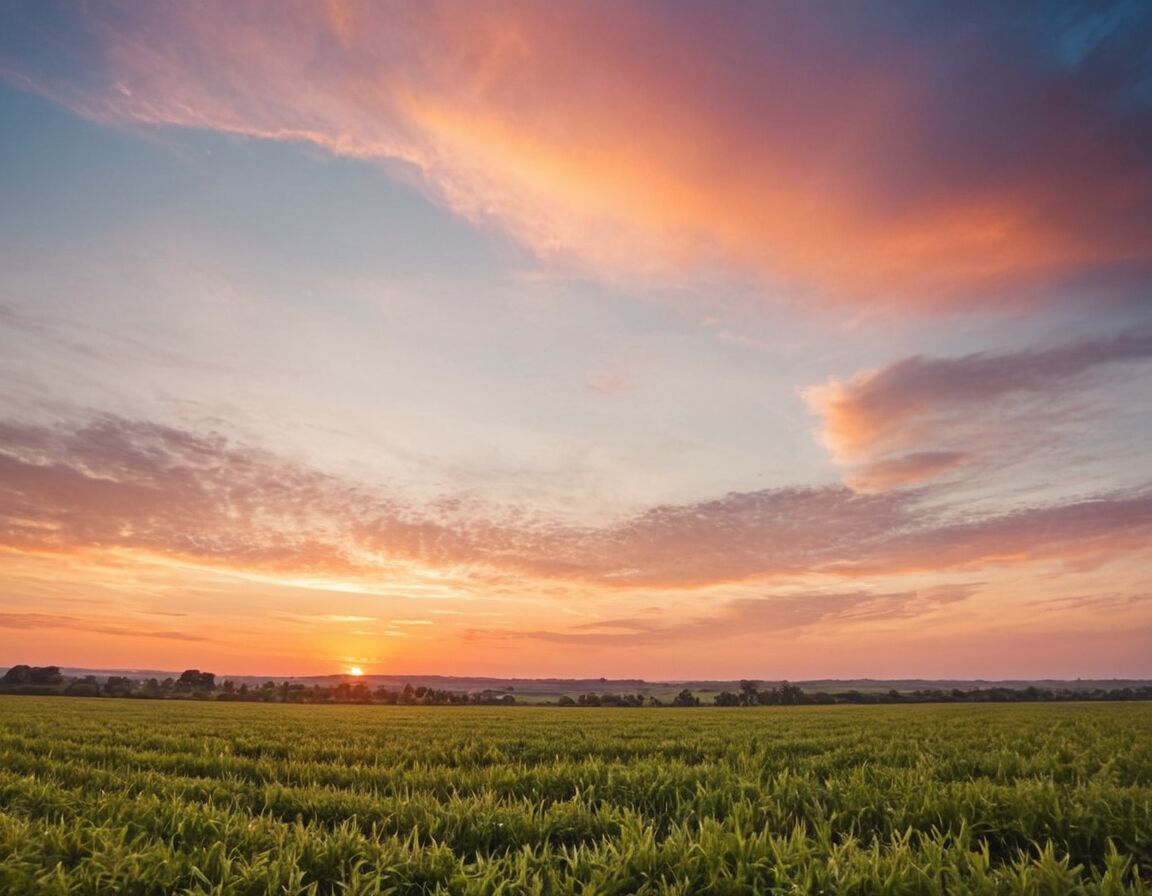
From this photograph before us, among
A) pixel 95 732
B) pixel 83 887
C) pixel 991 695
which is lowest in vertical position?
pixel 991 695

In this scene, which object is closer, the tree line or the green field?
the green field

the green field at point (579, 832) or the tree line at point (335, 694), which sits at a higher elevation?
the green field at point (579, 832)

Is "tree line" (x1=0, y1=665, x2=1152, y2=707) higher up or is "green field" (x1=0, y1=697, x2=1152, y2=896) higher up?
"green field" (x1=0, y1=697, x2=1152, y2=896)

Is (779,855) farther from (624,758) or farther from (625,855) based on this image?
(624,758)

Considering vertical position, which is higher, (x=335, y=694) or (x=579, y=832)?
(x=579, y=832)

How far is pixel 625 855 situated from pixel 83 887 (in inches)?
159

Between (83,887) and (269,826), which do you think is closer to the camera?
(83,887)

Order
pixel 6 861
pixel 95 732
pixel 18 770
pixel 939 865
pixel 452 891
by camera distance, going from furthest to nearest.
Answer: pixel 95 732, pixel 18 770, pixel 6 861, pixel 452 891, pixel 939 865

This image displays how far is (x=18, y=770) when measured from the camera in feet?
44.9

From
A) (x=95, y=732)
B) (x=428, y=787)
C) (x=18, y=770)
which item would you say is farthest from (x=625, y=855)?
(x=95, y=732)

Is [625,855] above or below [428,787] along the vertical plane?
above

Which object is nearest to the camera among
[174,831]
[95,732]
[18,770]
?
[174,831]

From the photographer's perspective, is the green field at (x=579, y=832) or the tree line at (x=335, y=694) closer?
the green field at (x=579, y=832)

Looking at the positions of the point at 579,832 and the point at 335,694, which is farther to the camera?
the point at 335,694
